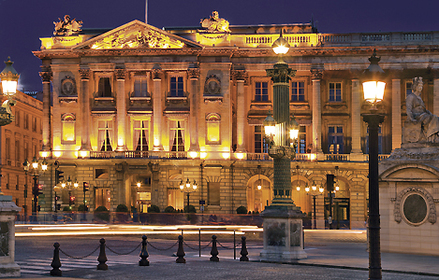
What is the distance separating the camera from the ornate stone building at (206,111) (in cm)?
6969

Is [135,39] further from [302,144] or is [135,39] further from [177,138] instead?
[302,144]

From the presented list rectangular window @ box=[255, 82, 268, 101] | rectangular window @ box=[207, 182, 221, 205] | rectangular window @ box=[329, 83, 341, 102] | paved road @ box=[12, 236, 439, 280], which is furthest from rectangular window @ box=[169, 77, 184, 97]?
paved road @ box=[12, 236, 439, 280]

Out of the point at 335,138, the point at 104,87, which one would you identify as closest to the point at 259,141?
the point at 335,138

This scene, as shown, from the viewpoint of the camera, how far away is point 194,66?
232 ft

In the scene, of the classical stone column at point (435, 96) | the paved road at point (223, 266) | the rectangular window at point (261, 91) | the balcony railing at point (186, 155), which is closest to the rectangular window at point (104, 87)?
the balcony railing at point (186, 155)

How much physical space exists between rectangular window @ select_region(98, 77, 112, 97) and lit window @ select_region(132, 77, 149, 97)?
2.79 m

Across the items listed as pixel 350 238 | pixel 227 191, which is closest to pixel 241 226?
pixel 350 238

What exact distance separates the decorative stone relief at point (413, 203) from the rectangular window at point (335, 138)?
45.6 metres

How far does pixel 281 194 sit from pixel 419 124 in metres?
6.22

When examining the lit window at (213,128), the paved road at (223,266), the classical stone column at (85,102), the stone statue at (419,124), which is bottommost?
the paved road at (223,266)

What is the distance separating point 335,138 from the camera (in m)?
72.4

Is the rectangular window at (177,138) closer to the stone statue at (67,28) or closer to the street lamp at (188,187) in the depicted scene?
the street lamp at (188,187)

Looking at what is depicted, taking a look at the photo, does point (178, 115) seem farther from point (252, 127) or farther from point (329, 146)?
point (329, 146)

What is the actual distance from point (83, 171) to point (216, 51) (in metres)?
18.2
